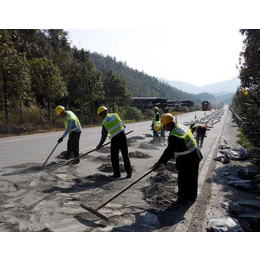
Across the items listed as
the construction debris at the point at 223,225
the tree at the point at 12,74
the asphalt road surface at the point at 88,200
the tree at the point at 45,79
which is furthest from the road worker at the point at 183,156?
the tree at the point at 45,79

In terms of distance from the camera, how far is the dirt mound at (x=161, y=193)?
3890 millimetres

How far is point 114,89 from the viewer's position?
28.8m

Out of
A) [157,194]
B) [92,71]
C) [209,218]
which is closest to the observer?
[209,218]

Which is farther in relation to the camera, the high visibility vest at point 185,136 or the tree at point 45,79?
the tree at point 45,79

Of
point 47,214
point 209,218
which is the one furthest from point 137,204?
point 47,214

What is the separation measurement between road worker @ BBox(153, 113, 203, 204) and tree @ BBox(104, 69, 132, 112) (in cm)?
2531

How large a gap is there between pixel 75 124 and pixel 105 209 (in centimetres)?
329

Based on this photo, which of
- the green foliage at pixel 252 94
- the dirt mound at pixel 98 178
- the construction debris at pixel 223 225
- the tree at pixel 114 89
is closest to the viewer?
the construction debris at pixel 223 225

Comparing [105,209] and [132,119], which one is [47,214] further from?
→ [132,119]

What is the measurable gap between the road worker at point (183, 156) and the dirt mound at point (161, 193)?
0.76ft

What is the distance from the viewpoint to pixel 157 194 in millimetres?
4195

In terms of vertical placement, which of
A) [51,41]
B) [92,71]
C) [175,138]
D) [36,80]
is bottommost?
[175,138]

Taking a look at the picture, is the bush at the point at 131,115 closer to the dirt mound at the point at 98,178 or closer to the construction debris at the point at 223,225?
the dirt mound at the point at 98,178

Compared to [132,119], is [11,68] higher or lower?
higher
